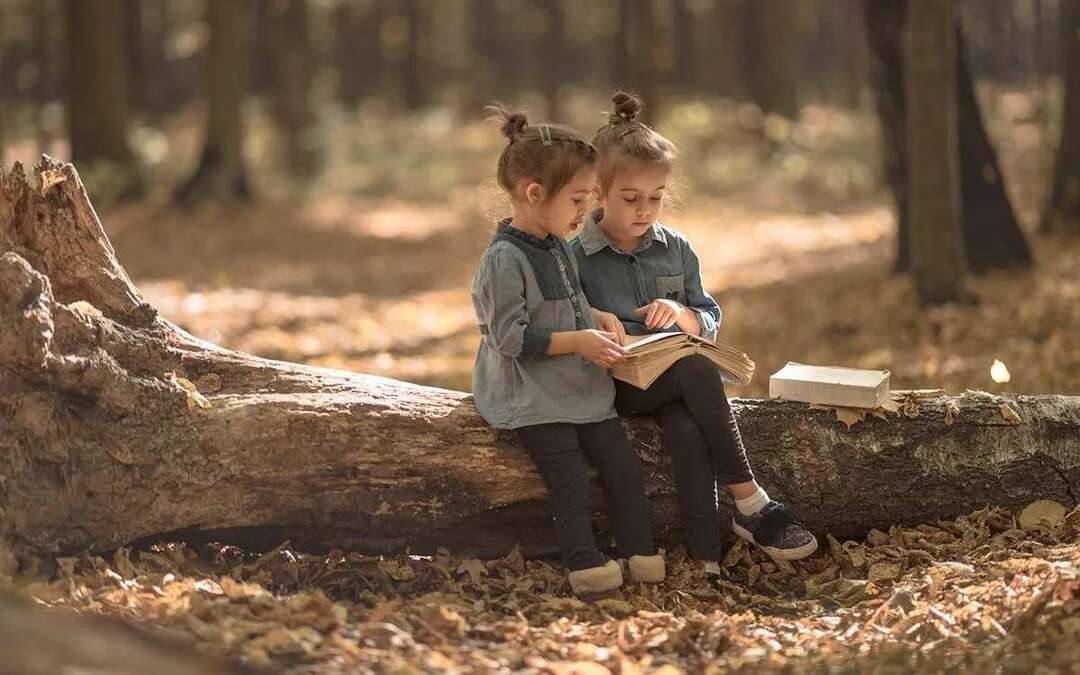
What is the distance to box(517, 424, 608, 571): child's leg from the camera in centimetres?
467

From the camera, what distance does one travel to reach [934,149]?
9.05 m

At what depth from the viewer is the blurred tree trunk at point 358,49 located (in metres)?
36.6

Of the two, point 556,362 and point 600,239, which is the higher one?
point 600,239

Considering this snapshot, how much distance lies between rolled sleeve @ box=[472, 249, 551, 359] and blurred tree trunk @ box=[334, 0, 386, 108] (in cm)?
3152

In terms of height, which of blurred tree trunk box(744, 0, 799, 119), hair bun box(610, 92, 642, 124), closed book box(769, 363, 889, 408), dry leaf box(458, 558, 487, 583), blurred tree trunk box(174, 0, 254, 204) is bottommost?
dry leaf box(458, 558, 487, 583)

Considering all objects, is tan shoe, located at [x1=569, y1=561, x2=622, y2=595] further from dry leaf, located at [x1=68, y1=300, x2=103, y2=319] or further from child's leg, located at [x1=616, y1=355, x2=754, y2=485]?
dry leaf, located at [x1=68, y1=300, x2=103, y2=319]

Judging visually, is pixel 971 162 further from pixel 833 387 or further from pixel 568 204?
pixel 568 204

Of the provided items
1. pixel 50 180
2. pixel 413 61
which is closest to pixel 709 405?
pixel 50 180

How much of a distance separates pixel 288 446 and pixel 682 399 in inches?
58.2

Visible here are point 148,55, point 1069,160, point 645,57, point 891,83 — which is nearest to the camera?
point 891,83

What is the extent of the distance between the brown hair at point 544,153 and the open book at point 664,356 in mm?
650

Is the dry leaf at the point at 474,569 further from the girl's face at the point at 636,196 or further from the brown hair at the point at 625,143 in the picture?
the brown hair at the point at 625,143

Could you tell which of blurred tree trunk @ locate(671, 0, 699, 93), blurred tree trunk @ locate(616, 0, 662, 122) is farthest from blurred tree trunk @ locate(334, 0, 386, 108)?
blurred tree trunk @ locate(616, 0, 662, 122)

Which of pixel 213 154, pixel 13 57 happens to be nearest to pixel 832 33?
pixel 13 57
